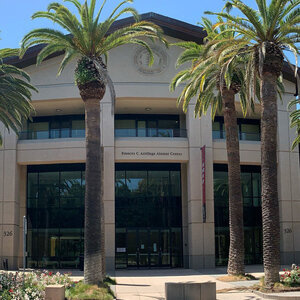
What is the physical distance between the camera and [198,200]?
1283 inches

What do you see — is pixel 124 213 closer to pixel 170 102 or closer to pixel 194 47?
pixel 170 102

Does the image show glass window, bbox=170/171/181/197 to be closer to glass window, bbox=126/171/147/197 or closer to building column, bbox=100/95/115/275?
glass window, bbox=126/171/147/197

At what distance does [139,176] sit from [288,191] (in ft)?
34.2

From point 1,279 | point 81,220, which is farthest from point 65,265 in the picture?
point 1,279

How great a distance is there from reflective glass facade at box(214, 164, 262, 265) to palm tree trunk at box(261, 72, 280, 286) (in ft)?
47.8

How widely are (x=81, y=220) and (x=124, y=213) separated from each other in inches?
120

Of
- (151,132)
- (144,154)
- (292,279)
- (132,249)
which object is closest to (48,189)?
(132,249)

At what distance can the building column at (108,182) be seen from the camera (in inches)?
1238

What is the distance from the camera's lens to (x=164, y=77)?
34250 millimetres

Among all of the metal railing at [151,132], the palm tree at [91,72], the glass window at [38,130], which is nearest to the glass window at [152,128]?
the metal railing at [151,132]

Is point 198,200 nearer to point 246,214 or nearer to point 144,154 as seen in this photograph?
point 144,154

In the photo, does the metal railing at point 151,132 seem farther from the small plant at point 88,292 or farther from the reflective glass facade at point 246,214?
the small plant at point 88,292

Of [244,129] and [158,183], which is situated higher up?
[244,129]

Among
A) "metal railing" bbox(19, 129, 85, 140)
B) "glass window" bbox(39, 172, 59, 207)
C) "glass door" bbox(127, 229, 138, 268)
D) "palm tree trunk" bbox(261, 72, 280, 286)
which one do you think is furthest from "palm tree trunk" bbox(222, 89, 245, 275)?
"glass window" bbox(39, 172, 59, 207)
